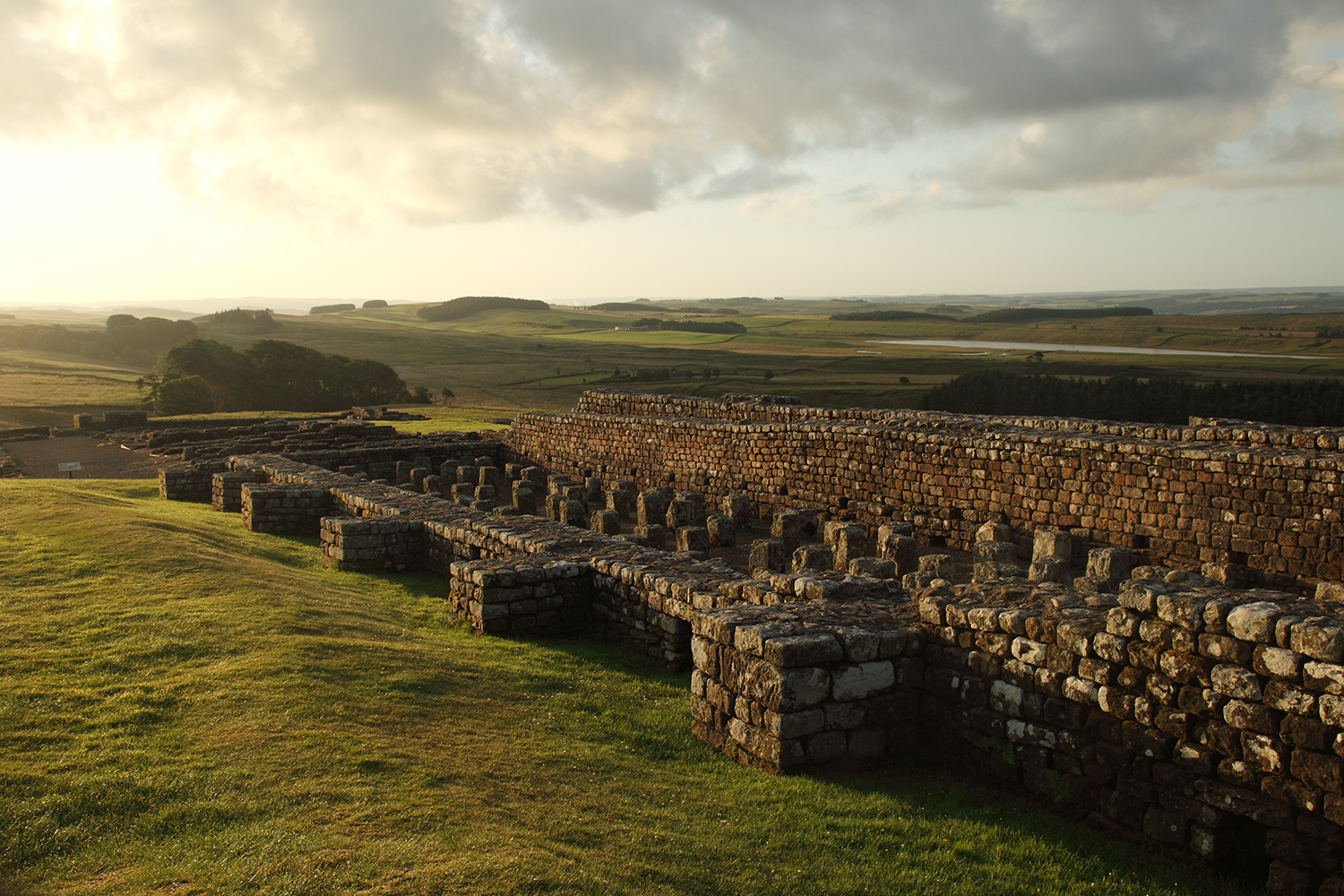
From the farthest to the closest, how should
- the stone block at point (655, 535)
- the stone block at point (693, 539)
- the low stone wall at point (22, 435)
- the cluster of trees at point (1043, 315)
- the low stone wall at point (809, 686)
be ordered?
the cluster of trees at point (1043, 315) → the low stone wall at point (22, 435) → the stone block at point (693, 539) → the stone block at point (655, 535) → the low stone wall at point (809, 686)

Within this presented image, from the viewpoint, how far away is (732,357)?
109188mm

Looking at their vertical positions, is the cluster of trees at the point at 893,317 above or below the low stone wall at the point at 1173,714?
above

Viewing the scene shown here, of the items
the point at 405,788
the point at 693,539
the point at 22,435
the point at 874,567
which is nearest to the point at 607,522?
the point at 693,539

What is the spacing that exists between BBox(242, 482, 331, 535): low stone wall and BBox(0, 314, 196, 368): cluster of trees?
80.8m

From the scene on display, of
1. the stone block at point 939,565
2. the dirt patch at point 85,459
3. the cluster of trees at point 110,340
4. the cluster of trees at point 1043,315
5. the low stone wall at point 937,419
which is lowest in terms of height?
the dirt patch at point 85,459

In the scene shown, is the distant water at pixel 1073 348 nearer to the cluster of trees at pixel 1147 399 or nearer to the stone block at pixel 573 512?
the cluster of trees at pixel 1147 399

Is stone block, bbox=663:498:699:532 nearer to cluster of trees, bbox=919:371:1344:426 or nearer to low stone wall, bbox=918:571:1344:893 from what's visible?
low stone wall, bbox=918:571:1344:893

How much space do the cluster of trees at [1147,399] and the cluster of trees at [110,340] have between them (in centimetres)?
7718

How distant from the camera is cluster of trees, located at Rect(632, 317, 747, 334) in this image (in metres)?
156

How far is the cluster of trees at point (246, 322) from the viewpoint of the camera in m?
121

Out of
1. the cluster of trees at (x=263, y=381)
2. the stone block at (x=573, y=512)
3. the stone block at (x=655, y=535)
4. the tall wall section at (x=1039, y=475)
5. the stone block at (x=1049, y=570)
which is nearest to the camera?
the stone block at (x=1049, y=570)

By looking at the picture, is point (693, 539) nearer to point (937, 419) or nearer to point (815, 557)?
point (815, 557)

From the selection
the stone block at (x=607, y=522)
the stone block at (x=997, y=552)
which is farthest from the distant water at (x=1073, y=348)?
the stone block at (x=607, y=522)

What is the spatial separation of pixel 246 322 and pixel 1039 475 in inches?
5204
